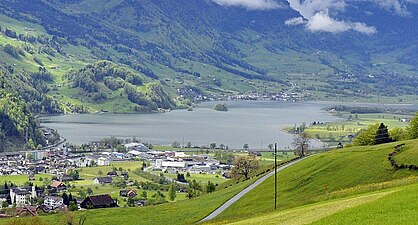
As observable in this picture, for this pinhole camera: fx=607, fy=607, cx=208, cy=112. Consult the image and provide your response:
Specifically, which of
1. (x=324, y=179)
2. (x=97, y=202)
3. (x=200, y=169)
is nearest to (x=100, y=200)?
(x=97, y=202)

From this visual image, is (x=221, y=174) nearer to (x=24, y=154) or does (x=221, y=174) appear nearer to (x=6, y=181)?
(x=6, y=181)

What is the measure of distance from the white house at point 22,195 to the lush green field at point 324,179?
55.6m

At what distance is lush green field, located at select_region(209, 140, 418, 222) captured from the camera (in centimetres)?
4559

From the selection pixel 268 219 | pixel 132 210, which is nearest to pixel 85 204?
pixel 132 210

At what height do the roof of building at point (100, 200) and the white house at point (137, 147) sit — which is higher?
the white house at point (137, 147)

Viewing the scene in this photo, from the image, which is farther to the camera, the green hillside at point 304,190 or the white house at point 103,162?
the white house at point 103,162

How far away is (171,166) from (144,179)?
57.6 ft

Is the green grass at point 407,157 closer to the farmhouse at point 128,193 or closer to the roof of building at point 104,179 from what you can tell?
the farmhouse at point 128,193

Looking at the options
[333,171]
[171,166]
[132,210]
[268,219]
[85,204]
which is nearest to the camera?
[268,219]

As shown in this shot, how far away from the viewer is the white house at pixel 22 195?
328ft

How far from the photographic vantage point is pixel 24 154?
18075 cm

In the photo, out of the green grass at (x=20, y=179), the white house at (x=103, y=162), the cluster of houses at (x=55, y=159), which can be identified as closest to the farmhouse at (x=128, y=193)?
the green grass at (x=20, y=179)

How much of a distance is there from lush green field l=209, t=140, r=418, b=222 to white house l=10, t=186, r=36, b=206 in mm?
55578

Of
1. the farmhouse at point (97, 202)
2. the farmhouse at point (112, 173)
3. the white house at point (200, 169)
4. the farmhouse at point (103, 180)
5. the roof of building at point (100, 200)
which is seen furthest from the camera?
the white house at point (200, 169)
